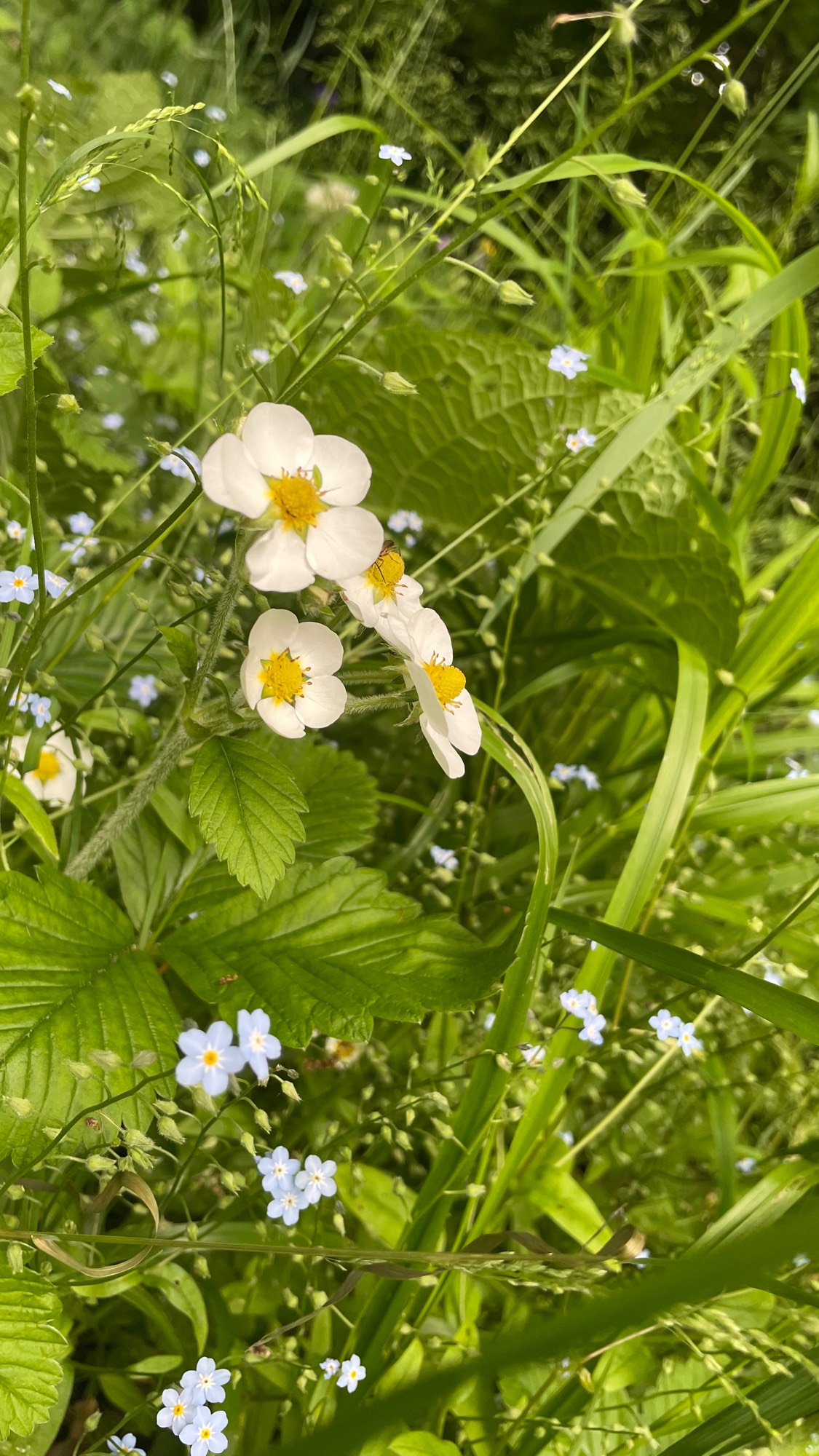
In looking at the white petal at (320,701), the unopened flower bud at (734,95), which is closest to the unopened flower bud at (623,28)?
the unopened flower bud at (734,95)

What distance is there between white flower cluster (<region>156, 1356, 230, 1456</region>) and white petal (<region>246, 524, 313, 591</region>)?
0.55 m

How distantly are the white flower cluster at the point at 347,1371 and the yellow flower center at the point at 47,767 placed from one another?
637 mm

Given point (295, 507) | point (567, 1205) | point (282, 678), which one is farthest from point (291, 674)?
point (567, 1205)

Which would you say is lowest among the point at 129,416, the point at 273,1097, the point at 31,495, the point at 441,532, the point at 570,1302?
the point at 273,1097

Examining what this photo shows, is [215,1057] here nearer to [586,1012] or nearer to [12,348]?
[586,1012]

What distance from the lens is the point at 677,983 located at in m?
1.34

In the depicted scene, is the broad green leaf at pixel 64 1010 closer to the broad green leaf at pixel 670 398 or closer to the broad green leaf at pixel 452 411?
the broad green leaf at pixel 670 398

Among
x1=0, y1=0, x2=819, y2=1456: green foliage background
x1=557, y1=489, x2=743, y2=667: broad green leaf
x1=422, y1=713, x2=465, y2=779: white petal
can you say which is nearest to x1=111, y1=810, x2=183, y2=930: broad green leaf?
x1=0, y1=0, x2=819, y2=1456: green foliage background

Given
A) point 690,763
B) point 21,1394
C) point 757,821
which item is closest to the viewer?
point 21,1394

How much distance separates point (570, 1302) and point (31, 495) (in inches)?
34.7

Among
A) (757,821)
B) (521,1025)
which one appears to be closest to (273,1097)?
(521,1025)

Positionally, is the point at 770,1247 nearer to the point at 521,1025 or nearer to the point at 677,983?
the point at 521,1025

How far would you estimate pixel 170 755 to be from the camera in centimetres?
79

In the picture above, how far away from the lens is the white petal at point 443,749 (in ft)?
2.24
